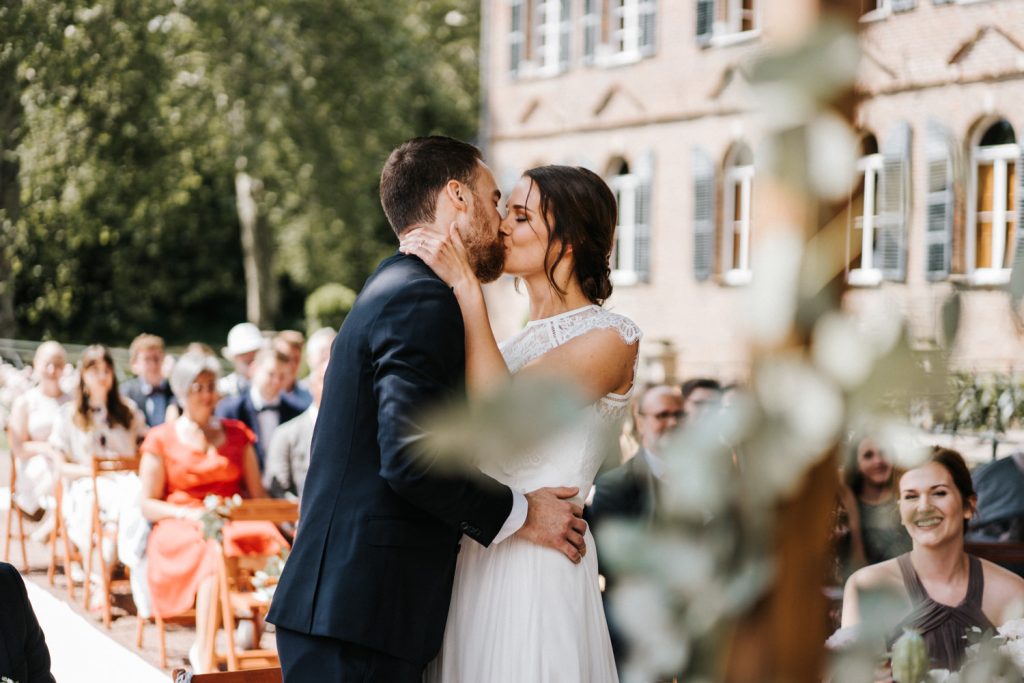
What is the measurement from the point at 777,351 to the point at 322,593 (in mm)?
1985

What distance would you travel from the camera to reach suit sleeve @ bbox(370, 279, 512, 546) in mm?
2445

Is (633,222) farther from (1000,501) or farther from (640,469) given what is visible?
(640,469)

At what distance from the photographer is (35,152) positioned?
1341 cm

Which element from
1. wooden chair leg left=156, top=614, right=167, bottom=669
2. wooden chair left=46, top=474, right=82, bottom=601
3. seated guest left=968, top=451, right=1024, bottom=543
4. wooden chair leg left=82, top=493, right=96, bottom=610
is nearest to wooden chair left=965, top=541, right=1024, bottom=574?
seated guest left=968, top=451, right=1024, bottom=543

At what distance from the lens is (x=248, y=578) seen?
6.18m

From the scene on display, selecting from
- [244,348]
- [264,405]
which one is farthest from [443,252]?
[244,348]

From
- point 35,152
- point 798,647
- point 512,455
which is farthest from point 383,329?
point 35,152

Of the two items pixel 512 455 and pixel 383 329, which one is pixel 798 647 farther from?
pixel 383 329

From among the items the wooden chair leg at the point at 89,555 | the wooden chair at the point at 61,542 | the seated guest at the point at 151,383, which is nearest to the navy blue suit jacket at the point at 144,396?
the seated guest at the point at 151,383

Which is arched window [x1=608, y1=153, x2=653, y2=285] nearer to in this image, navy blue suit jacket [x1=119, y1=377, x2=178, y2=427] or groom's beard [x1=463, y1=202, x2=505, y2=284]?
navy blue suit jacket [x1=119, y1=377, x2=178, y2=427]

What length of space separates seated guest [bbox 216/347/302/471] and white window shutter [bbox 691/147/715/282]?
43.1ft

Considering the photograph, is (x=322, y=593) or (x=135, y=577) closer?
(x=322, y=593)

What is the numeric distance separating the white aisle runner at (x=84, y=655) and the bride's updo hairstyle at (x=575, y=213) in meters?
3.95

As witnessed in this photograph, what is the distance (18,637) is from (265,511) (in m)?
2.45
